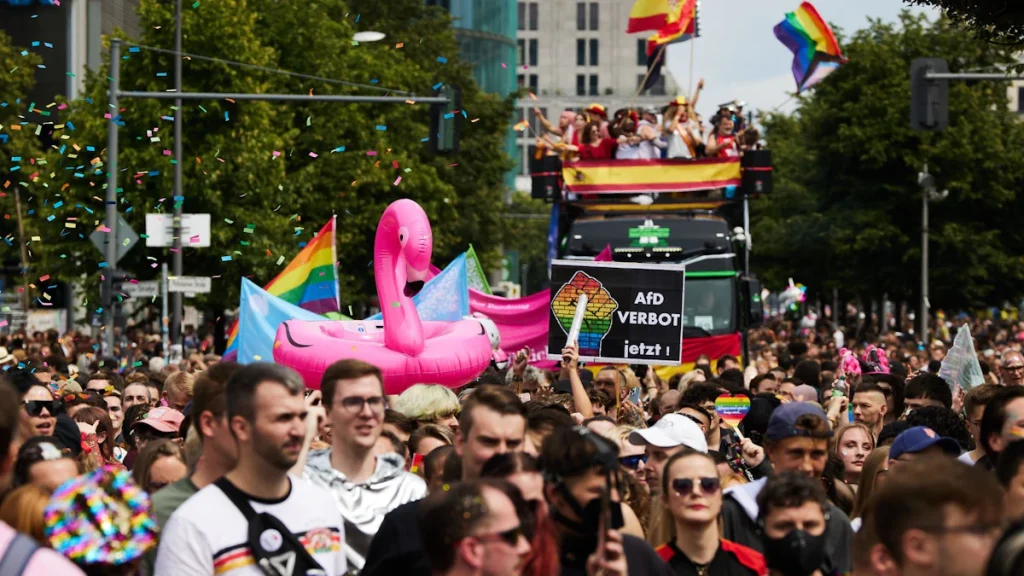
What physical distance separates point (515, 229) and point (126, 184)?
26.3 metres

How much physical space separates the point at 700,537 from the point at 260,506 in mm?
1440

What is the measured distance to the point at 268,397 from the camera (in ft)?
18.2

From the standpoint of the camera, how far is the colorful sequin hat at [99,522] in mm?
4496

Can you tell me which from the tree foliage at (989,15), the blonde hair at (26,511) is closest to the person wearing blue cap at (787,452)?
the blonde hair at (26,511)

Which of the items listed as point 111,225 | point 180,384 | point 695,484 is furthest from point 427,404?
point 111,225

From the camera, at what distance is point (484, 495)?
464 cm

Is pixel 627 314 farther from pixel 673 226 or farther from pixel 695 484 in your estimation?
pixel 695 484

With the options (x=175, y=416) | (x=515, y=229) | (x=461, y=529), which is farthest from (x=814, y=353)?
(x=515, y=229)

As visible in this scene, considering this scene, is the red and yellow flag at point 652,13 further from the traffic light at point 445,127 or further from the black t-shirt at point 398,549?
the black t-shirt at point 398,549

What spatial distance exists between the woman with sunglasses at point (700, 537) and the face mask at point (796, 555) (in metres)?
0.66

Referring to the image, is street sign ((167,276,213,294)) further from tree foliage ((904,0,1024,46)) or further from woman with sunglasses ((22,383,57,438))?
woman with sunglasses ((22,383,57,438))

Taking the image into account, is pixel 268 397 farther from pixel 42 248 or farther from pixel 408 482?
pixel 42 248

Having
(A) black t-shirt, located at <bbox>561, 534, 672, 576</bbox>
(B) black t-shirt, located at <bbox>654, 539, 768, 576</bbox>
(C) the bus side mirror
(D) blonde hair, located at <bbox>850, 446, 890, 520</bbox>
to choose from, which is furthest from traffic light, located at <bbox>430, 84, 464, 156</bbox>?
(A) black t-shirt, located at <bbox>561, 534, 672, 576</bbox>

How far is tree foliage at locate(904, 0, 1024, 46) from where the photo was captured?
1120 cm
